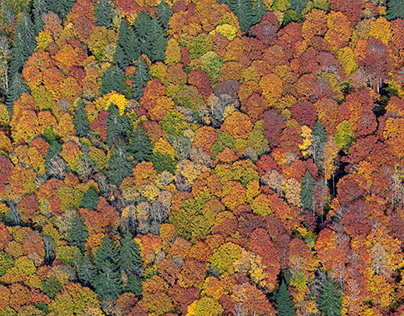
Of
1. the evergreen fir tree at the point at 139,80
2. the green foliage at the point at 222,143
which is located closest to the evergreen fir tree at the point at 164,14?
the evergreen fir tree at the point at 139,80

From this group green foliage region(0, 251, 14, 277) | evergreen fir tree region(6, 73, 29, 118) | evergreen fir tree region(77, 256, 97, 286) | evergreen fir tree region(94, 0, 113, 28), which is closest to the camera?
evergreen fir tree region(77, 256, 97, 286)

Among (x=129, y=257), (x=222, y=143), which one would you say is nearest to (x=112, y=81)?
(x=222, y=143)

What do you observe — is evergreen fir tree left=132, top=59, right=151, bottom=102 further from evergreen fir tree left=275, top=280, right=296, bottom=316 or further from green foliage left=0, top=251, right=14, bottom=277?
evergreen fir tree left=275, top=280, right=296, bottom=316

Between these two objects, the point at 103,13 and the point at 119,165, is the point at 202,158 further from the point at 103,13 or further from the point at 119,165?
the point at 103,13

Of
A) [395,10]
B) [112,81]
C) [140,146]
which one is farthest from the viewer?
[395,10]

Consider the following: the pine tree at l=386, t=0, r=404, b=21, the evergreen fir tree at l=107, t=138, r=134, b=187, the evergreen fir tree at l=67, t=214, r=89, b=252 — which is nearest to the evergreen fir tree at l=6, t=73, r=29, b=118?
the evergreen fir tree at l=107, t=138, r=134, b=187

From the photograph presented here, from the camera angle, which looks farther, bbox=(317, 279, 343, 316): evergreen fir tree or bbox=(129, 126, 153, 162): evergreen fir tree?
bbox=(129, 126, 153, 162): evergreen fir tree

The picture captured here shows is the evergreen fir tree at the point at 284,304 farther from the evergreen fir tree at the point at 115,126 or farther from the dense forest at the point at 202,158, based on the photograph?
the evergreen fir tree at the point at 115,126
